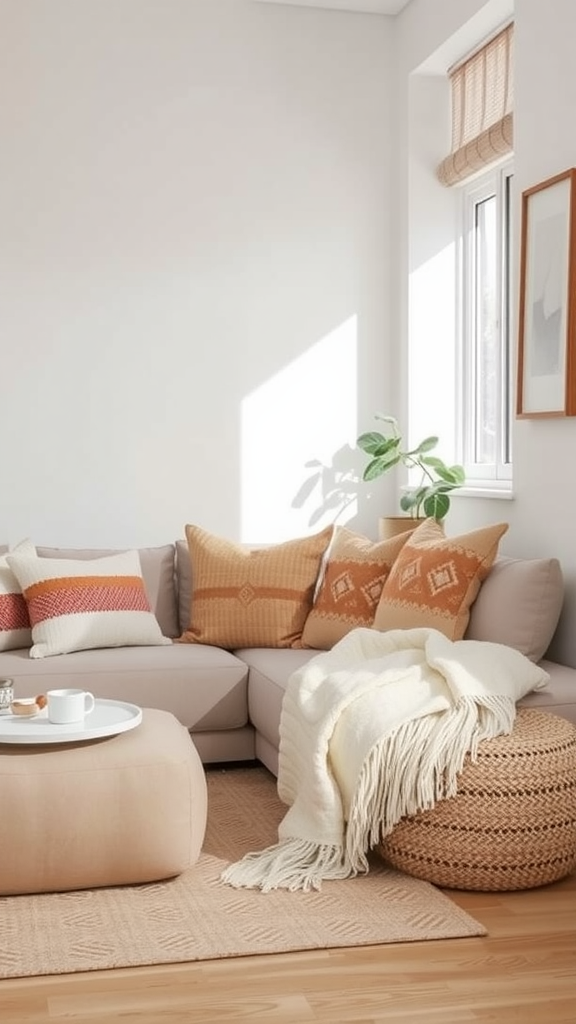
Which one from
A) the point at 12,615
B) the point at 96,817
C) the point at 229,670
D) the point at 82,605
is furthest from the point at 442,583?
the point at 12,615

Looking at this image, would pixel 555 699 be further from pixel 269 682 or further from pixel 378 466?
pixel 378 466

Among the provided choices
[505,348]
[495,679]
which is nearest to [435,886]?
[495,679]

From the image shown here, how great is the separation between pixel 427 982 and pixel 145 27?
3.98m

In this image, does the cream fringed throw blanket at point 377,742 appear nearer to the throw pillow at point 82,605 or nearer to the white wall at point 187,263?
the throw pillow at point 82,605

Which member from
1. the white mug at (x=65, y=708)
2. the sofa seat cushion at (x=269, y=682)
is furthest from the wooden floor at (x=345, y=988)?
the sofa seat cushion at (x=269, y=682)

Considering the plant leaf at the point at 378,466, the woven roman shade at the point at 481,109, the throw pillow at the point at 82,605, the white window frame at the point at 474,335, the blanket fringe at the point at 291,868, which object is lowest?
the blanket fringe at the point at 291,868

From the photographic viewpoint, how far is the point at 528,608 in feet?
12.0

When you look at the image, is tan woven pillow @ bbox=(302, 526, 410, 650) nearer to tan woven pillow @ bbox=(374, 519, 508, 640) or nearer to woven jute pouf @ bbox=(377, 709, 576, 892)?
tan woven pillow @ bbox=(374, 519, 508, 640)

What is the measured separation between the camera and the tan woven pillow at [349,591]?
423cm

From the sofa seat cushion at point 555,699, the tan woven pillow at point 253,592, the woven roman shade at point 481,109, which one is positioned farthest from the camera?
the woven roman shade at point 481,109

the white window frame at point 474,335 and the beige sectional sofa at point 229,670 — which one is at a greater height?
the white window frame at point 474,335

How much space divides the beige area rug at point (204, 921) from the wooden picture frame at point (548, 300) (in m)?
1.62

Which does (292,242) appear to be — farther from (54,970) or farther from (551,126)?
(54,970)

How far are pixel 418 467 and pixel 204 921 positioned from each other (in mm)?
2825
